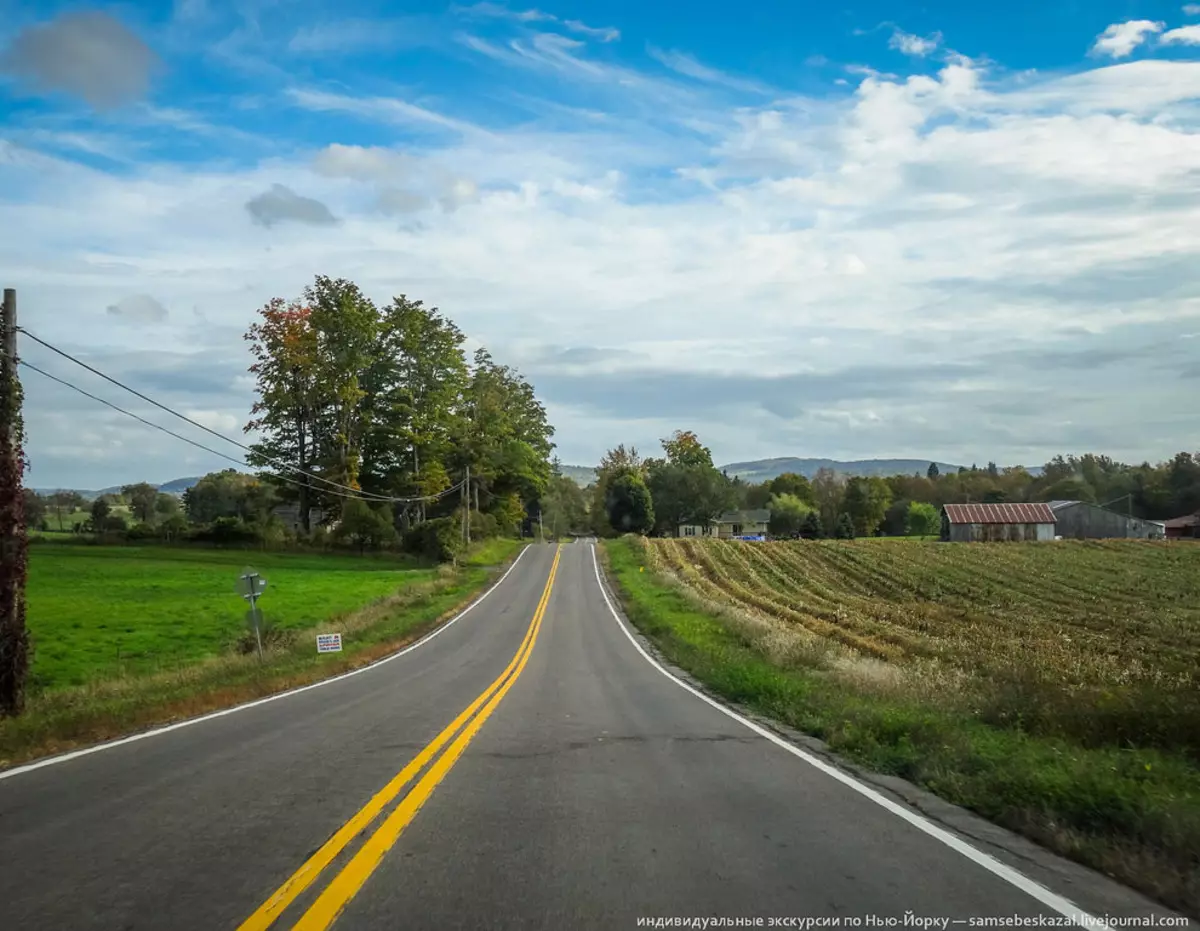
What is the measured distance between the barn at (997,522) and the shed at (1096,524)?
6.01 ft

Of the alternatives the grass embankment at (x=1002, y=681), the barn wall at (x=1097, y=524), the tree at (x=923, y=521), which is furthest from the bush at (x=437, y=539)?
the tree at (x=923, y=521)

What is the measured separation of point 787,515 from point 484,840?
431 feet

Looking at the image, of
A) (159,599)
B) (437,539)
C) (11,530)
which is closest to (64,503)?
(437,539)

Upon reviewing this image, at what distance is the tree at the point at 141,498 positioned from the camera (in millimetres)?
105881

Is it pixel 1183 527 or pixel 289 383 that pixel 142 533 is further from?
pixel 1183 527

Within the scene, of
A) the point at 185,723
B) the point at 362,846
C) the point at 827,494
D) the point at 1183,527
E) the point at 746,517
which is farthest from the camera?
the point at 827,494

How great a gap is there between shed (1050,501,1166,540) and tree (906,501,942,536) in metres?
21.5

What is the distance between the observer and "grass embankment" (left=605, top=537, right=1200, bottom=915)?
7.15 meters

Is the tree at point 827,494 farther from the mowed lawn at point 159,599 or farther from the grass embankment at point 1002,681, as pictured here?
the mowed lawn at point 159,599

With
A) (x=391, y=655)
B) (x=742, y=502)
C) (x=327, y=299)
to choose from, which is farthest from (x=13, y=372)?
(x=742, y=502)

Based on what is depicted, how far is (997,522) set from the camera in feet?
335

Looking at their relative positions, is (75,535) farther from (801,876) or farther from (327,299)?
(801,876)

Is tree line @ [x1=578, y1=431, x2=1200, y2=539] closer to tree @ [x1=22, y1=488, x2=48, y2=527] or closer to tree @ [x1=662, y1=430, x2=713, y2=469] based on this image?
tree @ [x1=662, y1=430, x2=713, y2=469]

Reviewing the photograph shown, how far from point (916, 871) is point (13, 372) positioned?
48.6 ft
